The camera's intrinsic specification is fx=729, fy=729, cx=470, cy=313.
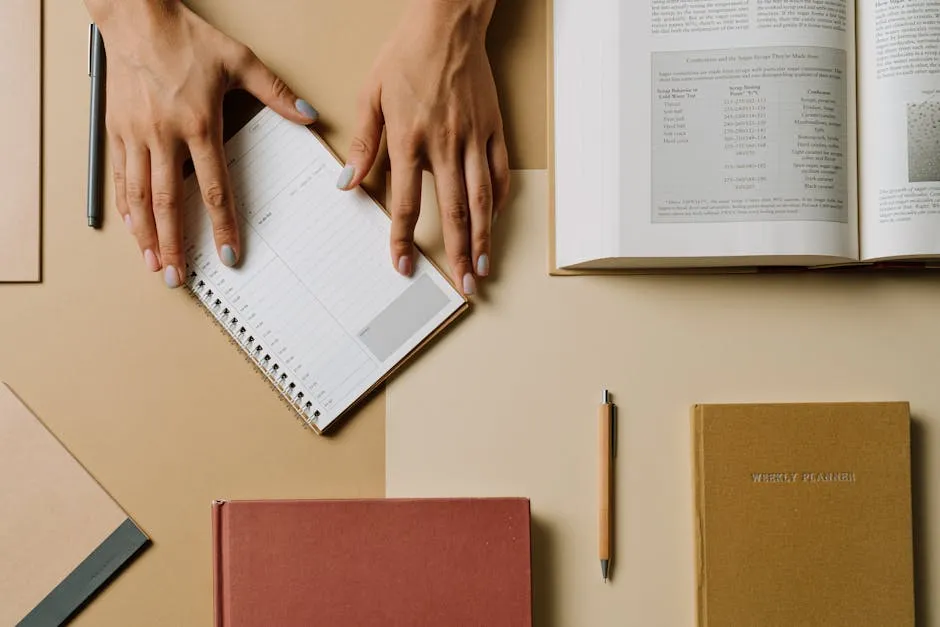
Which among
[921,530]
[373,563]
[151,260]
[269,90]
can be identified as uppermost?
[269,90]

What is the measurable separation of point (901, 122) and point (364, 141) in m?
0.49

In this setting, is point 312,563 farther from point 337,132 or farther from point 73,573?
point 337,132

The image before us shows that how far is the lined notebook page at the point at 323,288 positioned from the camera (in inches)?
27.9

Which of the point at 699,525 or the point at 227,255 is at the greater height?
the point at 227,255

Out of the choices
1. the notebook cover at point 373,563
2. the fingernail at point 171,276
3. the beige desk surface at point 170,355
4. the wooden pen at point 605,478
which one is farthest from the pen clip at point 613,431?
the fingernail at point 171,276

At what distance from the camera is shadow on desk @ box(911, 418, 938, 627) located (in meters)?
0.70

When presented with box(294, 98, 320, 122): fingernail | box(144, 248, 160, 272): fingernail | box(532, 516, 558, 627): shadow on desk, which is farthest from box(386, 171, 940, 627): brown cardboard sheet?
box(144, 248, 160, 272): fingernail

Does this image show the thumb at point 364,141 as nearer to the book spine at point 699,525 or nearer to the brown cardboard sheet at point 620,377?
the brown cardboard sheet at point 620,377

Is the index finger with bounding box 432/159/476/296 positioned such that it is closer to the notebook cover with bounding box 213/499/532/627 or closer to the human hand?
the human hand

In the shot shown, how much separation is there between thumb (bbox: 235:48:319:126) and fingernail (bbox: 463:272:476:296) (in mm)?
→ 212

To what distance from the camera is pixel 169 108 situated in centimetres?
67

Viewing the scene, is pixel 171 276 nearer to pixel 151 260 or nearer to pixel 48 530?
pixel 151 260

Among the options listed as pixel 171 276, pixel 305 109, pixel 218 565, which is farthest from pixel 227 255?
pixel 218 565

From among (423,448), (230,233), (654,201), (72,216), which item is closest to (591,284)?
(654,201)
